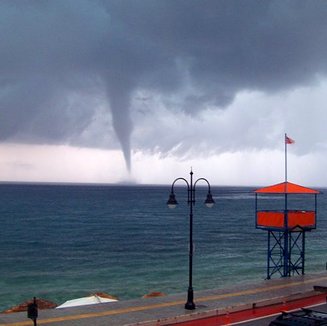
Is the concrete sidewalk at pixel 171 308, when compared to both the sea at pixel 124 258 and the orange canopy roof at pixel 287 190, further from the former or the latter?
the sea at pixel 124 258

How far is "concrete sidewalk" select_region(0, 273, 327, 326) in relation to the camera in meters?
18.7

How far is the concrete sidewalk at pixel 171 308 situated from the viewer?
18.7 metres

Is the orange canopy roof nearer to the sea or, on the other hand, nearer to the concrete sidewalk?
the sea

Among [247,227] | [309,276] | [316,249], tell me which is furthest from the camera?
[247,227]

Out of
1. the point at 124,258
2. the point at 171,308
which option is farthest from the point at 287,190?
the point at 124,258

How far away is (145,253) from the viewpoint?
208ft

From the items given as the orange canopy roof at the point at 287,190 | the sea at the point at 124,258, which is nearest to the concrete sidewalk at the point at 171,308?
the orange canopy roof at the point at 287,190

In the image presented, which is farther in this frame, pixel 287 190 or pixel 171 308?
pixel 287 190

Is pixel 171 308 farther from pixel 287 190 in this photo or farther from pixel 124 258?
pixel 124 258

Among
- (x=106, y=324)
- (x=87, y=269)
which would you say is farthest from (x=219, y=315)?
(x=87, y=269)

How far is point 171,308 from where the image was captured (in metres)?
20.8

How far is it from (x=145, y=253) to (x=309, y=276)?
120 ft

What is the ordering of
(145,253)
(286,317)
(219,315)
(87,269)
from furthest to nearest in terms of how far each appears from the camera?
(145,253) < (87,269) < (219,315) < (286,317)

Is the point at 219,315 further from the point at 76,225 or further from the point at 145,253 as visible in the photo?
the point at 76,225
